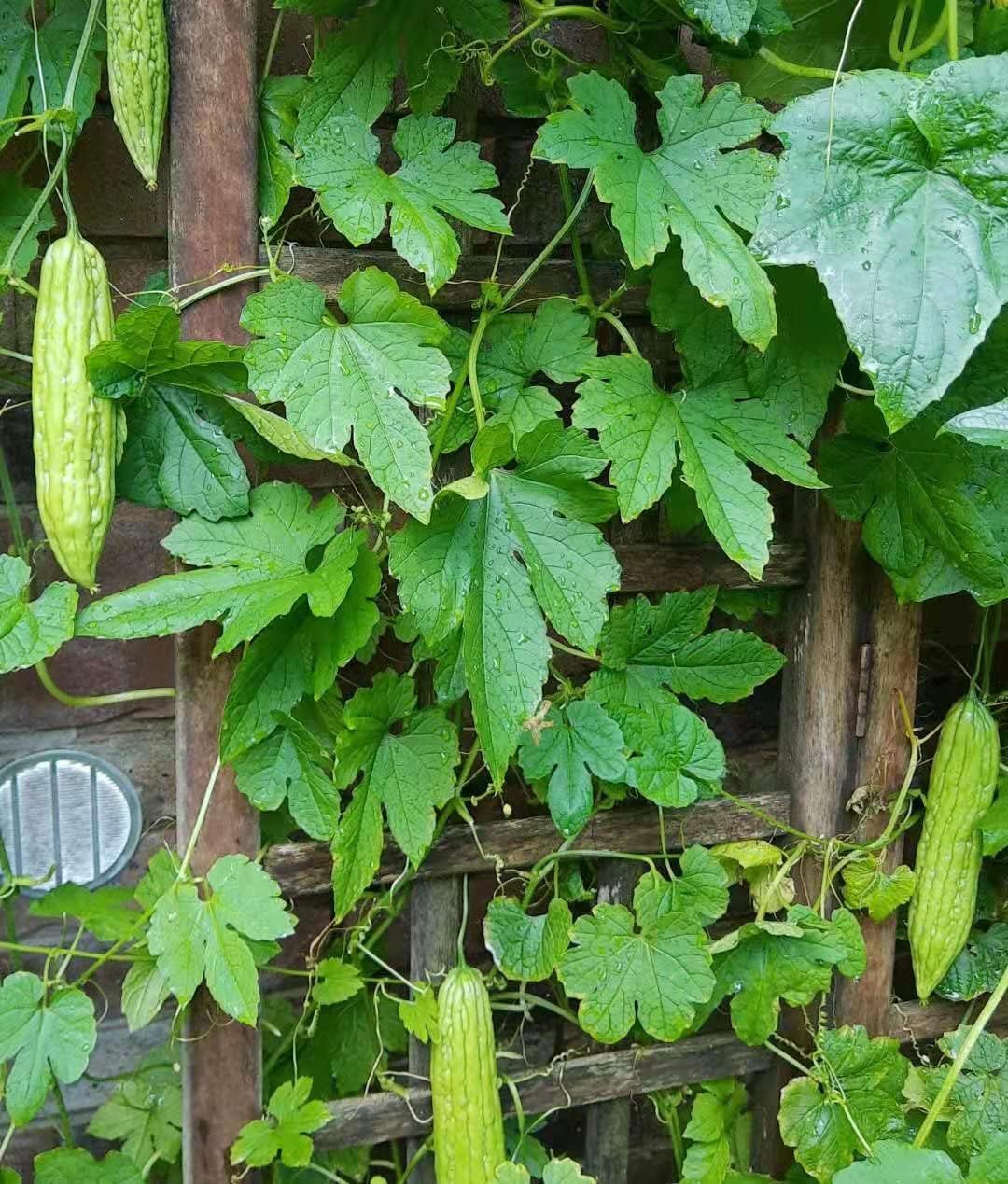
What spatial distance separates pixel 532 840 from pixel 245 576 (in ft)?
1.76

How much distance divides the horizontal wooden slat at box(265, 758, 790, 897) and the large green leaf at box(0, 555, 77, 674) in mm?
372

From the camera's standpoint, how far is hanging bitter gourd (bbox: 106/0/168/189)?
1.15m

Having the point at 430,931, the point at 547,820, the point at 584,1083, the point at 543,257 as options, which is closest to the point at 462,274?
the point at 543,257

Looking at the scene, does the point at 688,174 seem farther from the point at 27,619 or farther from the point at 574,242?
the point at 27,619

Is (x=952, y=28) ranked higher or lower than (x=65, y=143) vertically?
higher

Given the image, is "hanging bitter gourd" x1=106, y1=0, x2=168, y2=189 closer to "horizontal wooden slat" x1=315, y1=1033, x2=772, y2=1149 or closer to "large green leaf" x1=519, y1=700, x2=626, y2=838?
"large green leaf" x1=519, y1=700, x2=626, y2=838

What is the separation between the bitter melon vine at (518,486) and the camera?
3.73ft

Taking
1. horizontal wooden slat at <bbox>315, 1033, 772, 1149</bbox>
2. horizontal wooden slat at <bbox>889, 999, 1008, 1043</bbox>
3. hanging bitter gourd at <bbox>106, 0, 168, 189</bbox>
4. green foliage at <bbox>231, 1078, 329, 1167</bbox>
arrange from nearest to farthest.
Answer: hanging bitter gourd at <bbox>106, 0, 168, 189</bbox>, green foliage at <bbox>231, 1078, 329, 1167</bbox>, horizontal wooden slat at <bbox>315, 1033, 772, 1149</bbox>, horizontal wooden slat at <bbox>889, 999, 1008, 1043</bbox>

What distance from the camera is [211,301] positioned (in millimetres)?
1268

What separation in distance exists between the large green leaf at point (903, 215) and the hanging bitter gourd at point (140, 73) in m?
0.61

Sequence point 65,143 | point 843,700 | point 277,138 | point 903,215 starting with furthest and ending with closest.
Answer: point 843,700
point 277,138
point 65,143
point 903,215

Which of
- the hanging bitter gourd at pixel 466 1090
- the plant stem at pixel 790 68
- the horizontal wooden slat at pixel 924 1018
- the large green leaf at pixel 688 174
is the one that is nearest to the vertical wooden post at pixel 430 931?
the hanging bitter gourd at pixel 466 1090

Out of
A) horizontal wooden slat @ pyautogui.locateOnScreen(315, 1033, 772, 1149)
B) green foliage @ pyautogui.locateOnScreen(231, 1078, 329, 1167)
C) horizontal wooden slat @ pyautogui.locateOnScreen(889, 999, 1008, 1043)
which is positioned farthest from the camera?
horizontal wooden slat @ pyautogui.locateOnScreen(889, 999, 1008, 1043)

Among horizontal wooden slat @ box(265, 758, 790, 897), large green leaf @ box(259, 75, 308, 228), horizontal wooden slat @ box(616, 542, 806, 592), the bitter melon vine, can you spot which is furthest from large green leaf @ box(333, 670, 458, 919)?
large green leaf @ box(259, 75, 308, 228)
